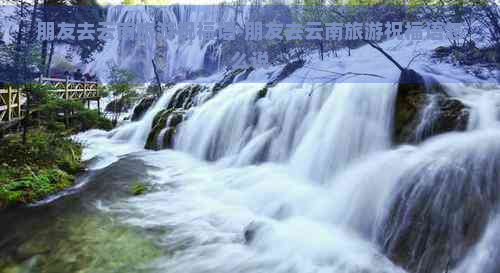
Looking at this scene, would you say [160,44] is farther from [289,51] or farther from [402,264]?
[402,264]

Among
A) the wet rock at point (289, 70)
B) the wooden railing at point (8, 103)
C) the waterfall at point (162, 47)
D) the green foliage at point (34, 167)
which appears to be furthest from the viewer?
the waterfall at point (162, 47)

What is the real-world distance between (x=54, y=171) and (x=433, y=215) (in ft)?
21.5

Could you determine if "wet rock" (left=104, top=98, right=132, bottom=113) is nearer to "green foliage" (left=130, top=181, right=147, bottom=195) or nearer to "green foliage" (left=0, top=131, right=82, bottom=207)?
"green foliage" (left=0, top=131, right=82, bottom=207)

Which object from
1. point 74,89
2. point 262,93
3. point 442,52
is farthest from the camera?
point 74,89

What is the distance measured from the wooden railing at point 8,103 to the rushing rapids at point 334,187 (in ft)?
8.83

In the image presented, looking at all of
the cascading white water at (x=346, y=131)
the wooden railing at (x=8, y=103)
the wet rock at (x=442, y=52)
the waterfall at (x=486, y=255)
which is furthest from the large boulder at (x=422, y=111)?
the wooden railing at (x=8, y=103)

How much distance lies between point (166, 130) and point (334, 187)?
6618 millimetres

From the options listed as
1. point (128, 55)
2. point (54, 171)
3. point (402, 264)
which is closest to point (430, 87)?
point (402, 264)

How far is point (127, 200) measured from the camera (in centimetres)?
570

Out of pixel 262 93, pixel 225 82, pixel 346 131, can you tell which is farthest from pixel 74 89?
pixel 346 131

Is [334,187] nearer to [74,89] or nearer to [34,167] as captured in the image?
[34,167]

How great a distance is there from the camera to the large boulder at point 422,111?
4797mm

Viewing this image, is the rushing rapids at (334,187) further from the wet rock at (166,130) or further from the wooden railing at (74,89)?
the wooden railing at (74,89)

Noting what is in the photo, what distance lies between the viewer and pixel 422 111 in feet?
17.0
